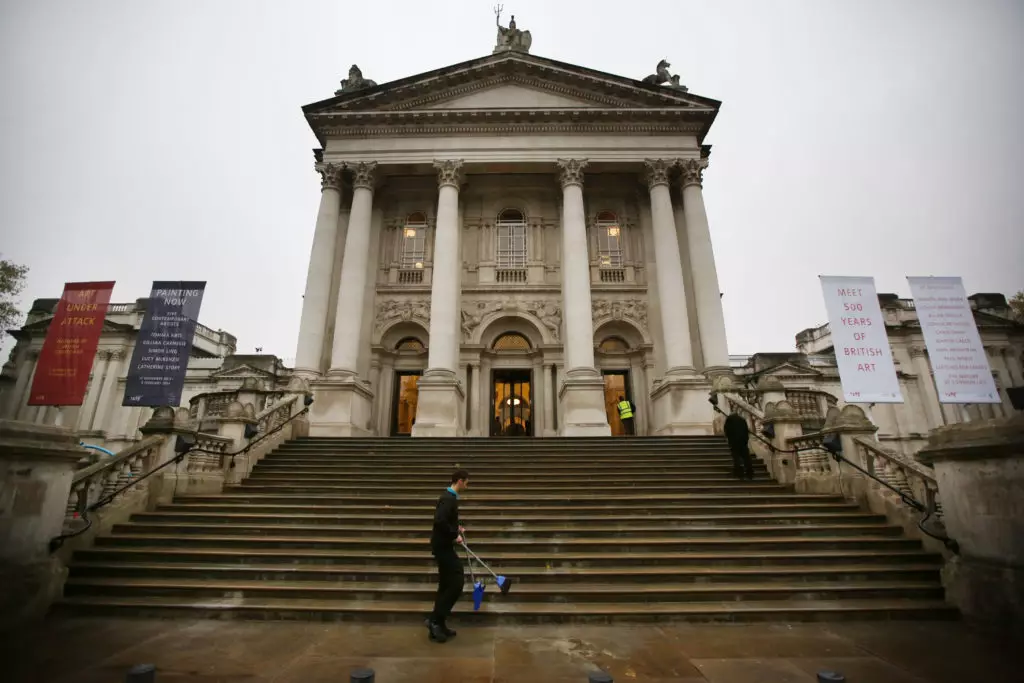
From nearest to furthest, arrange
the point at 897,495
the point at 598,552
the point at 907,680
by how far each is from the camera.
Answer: the point at 907,680 < the point at 598,552 < the point at 897,495

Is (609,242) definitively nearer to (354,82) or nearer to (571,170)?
(571,170)

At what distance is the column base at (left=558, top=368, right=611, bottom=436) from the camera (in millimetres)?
14875

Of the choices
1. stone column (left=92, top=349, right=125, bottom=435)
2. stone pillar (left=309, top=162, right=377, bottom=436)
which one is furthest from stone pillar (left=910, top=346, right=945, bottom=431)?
stone column (left=92, top=349, right=125, bottom=435)

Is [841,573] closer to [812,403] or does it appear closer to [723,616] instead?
[723,616]

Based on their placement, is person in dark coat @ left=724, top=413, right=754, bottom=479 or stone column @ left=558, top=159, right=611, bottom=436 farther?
stone column @ left=558, top=159, right=611, bottom=436

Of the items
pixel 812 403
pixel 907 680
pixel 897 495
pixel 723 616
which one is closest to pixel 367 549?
pixel 723 616

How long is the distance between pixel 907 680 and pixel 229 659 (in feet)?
18.5

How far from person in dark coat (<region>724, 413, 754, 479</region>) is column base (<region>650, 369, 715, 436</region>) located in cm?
527

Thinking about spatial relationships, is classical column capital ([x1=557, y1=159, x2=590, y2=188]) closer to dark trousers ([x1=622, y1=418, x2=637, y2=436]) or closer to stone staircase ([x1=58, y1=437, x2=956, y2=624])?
dark trousers ([x1=622, y1=418, x2=637, y2=436])

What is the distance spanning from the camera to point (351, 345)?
17000 millimetres

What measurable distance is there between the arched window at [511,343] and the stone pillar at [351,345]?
5405mm

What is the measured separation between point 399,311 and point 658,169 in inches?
465

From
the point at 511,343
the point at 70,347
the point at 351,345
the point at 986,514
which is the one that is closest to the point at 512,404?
the point at 511,343

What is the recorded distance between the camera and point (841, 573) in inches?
244
